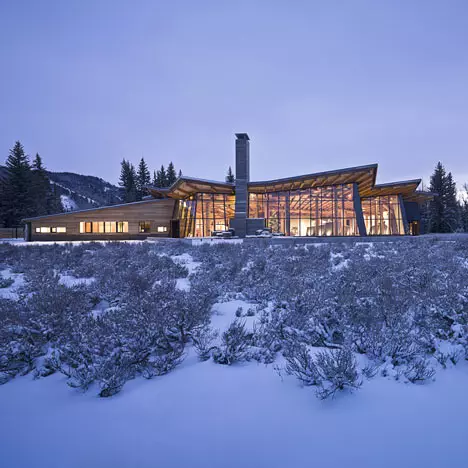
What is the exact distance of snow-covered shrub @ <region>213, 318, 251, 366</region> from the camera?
10.3 ft

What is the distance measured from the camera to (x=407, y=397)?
2402 mm

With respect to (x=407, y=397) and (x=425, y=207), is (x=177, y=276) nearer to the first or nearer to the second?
(x=407, y=397)

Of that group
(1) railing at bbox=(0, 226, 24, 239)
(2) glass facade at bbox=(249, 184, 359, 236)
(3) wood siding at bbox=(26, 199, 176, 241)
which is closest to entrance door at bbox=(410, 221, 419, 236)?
(2) glass facade at bbox=(249, 184, 359, 236)

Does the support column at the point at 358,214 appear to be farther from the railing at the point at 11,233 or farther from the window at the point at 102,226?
the railing at the point at 11,233

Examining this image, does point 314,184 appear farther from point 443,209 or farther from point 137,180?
point 137,180

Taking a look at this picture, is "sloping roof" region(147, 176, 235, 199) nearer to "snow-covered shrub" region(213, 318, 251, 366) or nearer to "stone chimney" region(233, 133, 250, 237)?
"stone chimney" region(233, 133, 250, 237)

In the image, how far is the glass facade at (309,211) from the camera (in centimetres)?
3041

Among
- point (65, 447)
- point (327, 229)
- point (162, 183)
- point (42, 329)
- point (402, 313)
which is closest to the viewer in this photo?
point (65, 447)

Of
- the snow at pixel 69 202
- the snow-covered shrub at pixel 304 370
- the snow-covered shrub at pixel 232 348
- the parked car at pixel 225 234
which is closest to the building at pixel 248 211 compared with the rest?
the parked car at pixel 225 234

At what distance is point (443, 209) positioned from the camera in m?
49.2

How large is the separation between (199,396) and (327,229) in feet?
101

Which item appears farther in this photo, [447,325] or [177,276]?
[177,276]

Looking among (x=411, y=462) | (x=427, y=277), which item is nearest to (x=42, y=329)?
(x=411, y=462)

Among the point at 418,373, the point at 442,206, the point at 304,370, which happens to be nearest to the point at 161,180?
the point at 442,206
